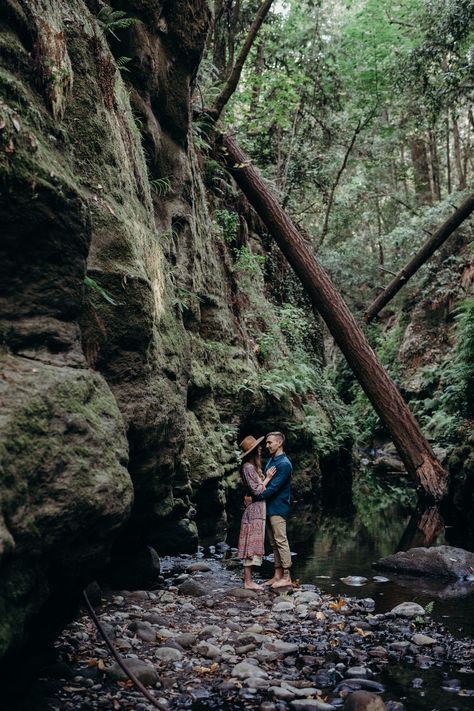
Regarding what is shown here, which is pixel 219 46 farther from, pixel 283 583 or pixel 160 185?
pixel 283 583

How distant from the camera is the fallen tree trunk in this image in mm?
16875

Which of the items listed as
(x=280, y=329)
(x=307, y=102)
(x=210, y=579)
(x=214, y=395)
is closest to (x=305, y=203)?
(x=307, y=102)

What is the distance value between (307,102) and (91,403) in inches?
789

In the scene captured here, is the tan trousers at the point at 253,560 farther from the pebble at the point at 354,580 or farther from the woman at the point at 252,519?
the pebble at the point at 354,580

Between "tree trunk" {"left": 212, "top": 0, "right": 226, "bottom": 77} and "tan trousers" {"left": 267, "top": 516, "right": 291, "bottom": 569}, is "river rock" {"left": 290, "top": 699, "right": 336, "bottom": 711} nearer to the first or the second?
"tan trousers" {"left": 267, "top": 516, "right": 291, "bottom": 569}

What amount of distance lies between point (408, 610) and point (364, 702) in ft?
8.33

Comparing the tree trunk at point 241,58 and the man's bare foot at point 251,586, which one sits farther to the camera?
the tree trunk at point 241,58

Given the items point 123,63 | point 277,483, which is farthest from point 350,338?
point 123,63

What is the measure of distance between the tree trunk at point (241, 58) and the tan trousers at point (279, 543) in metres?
9.67

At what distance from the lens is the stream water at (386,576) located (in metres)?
4.40

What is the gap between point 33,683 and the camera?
383 cm

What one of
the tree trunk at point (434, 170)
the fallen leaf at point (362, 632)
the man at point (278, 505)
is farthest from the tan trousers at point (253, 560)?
the tree trunk at point (434, 170)

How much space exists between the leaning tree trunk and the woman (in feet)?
21.9

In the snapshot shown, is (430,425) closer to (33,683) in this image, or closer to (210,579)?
(210,579)
